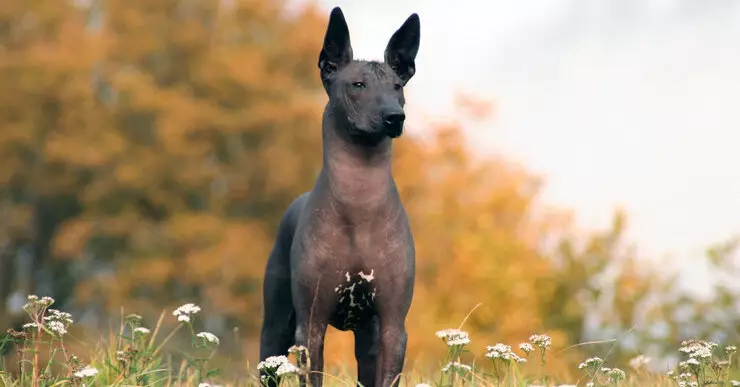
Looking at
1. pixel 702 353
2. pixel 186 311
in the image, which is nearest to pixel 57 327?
pixel 186 311

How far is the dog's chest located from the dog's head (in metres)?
0.89

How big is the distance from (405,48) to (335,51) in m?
0.49

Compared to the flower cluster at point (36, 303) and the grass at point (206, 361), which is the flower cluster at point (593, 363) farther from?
the flower cluster at point (36, 303)

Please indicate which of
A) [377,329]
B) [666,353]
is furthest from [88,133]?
[377,329]

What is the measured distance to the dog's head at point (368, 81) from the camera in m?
6.01

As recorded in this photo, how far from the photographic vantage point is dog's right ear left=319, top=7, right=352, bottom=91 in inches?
251

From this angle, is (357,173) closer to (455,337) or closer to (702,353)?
(455,337)

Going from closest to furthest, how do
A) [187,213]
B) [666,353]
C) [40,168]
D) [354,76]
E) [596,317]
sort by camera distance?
[354,76]
[666,353]
[596,317]
[187,213]
[40,168]

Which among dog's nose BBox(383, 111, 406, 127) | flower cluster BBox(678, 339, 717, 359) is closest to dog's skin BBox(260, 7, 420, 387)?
dog's nose BBox(383, 111, 406, 127)

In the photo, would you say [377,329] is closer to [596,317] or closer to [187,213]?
[596,317]

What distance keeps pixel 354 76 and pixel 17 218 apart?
23703 millimetres

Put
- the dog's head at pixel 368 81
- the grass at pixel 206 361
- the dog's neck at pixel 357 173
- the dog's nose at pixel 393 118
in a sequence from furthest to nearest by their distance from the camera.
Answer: the dog's neck at pixel 357 173 < the dog's head at pixel 368 81 < the dog's nose at pixel 393 118 < the grass at pixel 206 361

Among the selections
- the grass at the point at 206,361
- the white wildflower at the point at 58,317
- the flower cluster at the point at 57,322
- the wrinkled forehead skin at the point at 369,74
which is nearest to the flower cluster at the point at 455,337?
the grass at the point at 206,361

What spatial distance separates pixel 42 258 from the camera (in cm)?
2948
